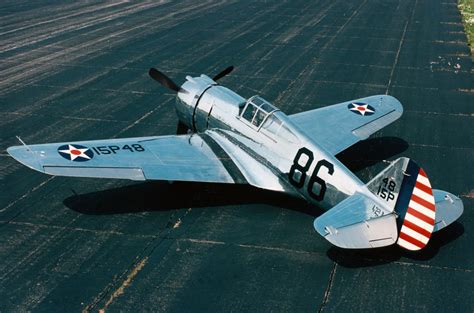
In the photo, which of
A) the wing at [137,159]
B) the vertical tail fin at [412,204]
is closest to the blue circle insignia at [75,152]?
the wing at [137,159]

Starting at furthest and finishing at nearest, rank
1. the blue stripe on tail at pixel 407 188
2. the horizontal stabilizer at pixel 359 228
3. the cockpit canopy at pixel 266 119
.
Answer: the cockpit canopy at pixel 266 119
the blue stripe on tail at pixel 407 188
the horizontal stabilizer at pixel 359 228

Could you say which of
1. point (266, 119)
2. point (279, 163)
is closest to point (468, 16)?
point (266, 119)

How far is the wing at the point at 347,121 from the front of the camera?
1599 cm

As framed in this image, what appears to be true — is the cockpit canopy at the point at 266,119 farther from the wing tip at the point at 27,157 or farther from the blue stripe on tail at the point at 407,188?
the wing tip at the point at 27,157

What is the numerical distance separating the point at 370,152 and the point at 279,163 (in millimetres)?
5298

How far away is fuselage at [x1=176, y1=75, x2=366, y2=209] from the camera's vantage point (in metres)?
12.4

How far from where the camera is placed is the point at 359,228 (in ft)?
35.3

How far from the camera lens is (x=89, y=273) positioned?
11.2 metres

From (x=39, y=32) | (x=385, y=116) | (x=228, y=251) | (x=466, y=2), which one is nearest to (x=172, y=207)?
(x=228, y=251)

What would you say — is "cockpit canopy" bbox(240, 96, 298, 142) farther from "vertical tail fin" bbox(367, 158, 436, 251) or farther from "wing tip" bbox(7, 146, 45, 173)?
"wing tip" bbox(7, 146, 45, 173)

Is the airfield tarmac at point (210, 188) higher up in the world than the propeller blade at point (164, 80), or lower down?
lower down

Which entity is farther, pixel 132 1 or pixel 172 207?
pixel 132 1

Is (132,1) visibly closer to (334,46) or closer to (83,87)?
(334,46)

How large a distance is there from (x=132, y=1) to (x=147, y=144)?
122 ft
